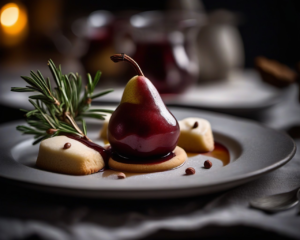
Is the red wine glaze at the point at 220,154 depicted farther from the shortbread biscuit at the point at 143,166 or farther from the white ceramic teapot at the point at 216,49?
the white ceramic teapot at the point at 216,49

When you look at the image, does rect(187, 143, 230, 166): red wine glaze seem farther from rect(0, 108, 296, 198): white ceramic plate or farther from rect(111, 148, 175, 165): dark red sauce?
→ rect(111, 148, 175, 165): dark red sauce

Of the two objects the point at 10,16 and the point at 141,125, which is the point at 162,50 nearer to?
the point at 10,16

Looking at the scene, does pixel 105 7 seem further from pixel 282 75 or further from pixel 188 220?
pixel 188 220

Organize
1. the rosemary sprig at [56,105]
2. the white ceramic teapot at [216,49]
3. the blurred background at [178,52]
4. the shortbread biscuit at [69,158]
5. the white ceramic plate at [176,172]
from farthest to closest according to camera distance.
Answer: the white ceramic teapot at [216,49] → the blurred background at [178,52] → the rosemary sprig at [56,105] → the shortbread biscuit at [69,158] → the white ceramic plate at [176,172]

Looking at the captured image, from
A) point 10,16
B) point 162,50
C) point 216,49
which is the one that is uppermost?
point 10,16

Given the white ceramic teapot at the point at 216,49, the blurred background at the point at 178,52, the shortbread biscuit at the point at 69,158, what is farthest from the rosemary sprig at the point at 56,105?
the white ceramic teapot at the point at 216,49

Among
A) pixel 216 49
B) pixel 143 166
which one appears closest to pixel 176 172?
pixel 143 166

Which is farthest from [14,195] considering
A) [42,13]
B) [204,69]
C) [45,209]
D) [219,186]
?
[42,13]
